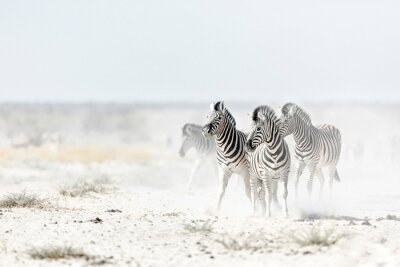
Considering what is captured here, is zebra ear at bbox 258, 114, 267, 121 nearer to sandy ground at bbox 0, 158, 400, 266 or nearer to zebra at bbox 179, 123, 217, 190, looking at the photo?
sandy ground at bbox 0, 158, 400, 266

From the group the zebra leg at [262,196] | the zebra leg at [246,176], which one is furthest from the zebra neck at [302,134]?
the zebra leg at [262,196]

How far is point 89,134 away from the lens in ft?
183

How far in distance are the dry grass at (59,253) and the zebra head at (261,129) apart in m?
3.67

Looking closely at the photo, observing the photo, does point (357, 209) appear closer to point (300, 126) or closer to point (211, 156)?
point (300, 126)

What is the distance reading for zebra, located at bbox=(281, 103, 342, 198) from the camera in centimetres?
1513

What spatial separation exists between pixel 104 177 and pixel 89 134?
33806 millimetres

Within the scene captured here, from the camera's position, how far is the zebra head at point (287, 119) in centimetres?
1383

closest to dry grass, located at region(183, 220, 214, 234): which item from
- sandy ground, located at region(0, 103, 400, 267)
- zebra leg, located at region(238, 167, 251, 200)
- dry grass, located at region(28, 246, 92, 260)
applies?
sandy ground, located at region(0, 103, 400, 267)

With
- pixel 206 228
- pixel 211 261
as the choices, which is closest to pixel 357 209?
pixel 206 228

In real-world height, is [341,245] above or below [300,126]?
below

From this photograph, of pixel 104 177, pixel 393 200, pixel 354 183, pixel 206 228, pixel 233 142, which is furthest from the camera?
pixel 354 183

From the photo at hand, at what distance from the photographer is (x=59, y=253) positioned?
984 cm

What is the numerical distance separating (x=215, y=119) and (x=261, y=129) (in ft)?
3.09

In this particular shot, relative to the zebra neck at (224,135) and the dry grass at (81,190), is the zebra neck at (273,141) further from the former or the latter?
the dry grass at (81,190)
